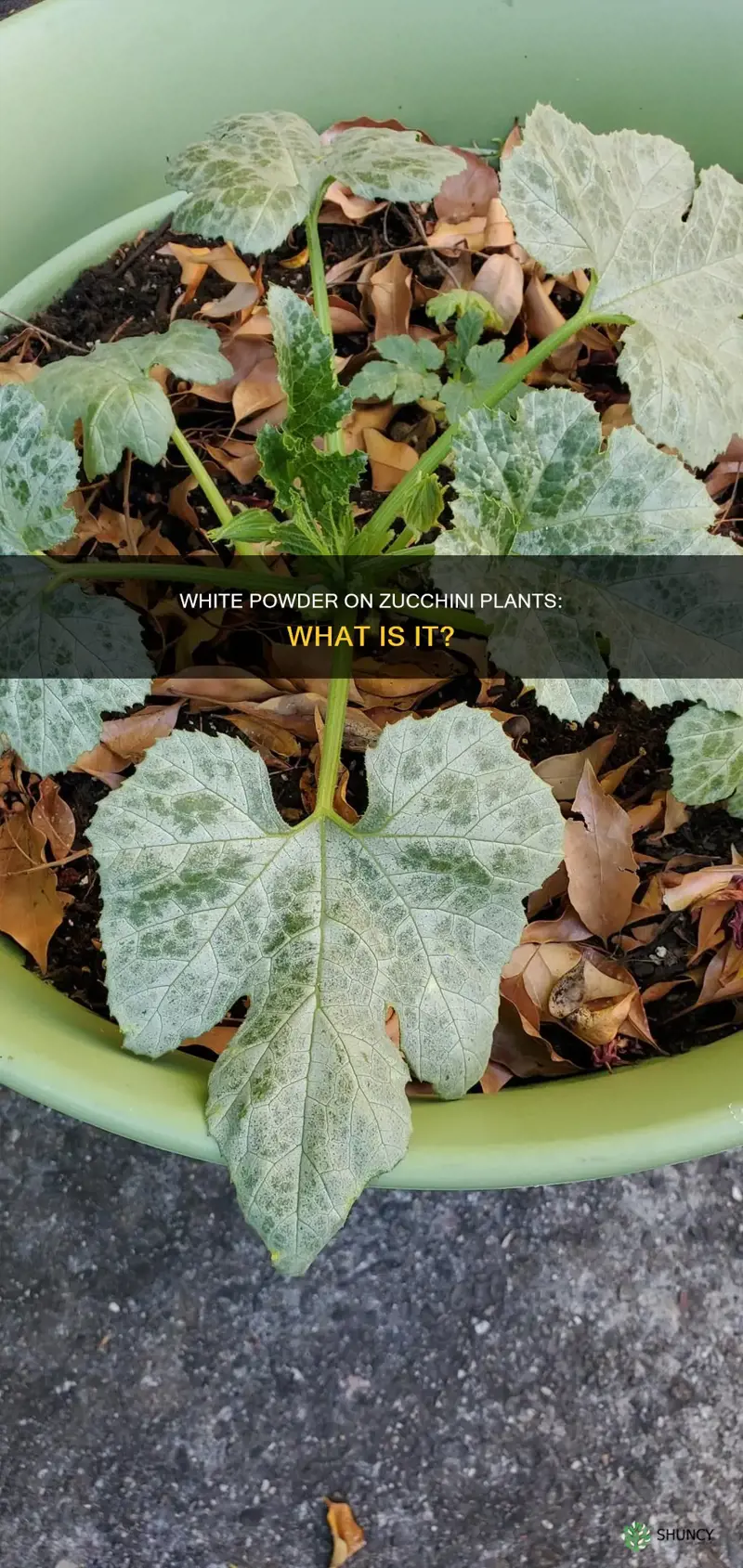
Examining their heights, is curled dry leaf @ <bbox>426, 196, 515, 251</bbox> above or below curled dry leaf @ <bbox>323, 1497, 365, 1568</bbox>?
above

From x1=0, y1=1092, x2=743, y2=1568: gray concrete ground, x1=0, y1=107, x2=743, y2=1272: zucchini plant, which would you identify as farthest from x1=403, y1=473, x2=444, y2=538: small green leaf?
x1=0, y1=1092, x2=743, y2=1568: gray concrete ground

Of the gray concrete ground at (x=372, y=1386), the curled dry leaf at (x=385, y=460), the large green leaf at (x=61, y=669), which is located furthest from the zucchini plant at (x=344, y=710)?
the gray concrete ground at (x=372, y=1386)

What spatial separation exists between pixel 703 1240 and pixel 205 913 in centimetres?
82

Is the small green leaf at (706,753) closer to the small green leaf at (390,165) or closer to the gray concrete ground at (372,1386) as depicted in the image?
the small green leaf at (390,165)

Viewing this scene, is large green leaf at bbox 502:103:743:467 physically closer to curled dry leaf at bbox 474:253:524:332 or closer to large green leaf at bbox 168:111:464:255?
large green leaf at bbox 168:111:464:255

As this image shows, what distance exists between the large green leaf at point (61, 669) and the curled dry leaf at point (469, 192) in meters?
0.68

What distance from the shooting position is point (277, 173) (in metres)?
1.02

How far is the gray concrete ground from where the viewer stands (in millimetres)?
1315

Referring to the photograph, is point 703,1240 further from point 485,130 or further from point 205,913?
point 485,130

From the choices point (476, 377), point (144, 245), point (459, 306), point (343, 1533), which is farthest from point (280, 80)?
point (343, 1533)

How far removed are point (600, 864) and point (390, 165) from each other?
623mm

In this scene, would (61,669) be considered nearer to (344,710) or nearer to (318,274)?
(344,710)

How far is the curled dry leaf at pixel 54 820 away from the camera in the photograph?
3.59 feet

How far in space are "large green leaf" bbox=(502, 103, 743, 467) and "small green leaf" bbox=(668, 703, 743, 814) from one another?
0.22 metres
